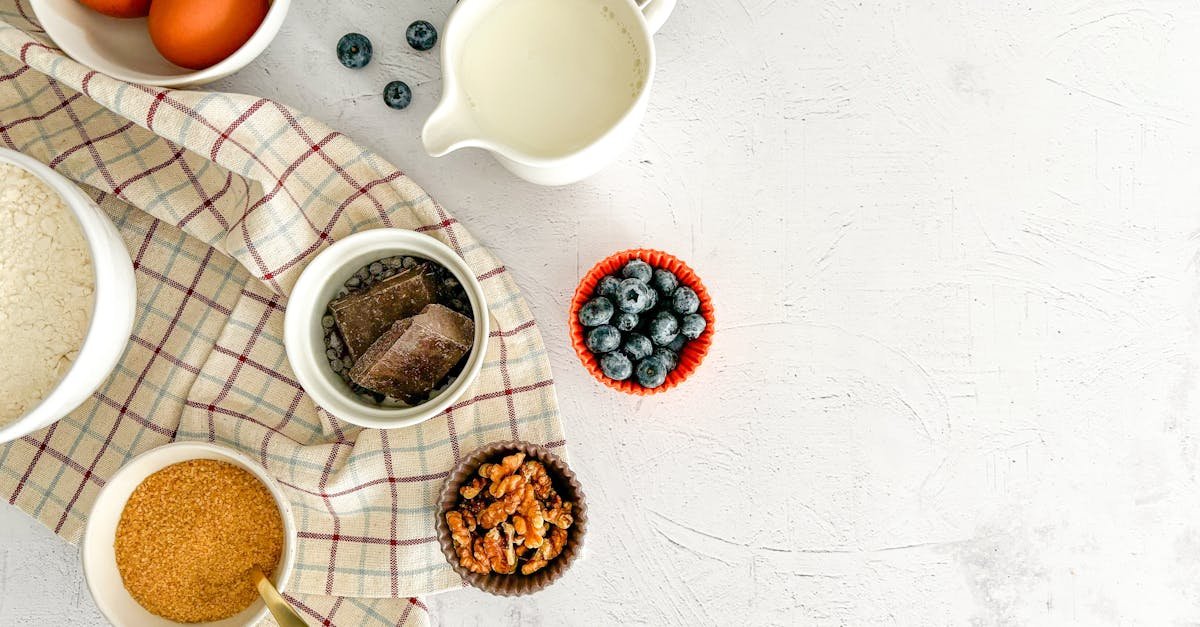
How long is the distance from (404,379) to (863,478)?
0.62 meters

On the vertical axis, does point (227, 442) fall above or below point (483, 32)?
below

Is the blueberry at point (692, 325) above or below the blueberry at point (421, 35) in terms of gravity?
below

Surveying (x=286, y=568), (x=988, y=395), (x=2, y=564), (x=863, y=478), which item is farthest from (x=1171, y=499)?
(x=2, y=564)

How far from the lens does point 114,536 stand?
975mm

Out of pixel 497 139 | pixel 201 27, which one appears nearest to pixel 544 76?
pixel 497 139

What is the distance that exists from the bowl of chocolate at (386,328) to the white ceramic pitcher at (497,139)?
0.15m

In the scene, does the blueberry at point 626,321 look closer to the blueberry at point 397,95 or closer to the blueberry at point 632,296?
the blueberry at point 632,296

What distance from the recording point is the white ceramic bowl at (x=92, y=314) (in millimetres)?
926

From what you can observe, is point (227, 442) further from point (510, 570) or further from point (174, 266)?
point (510, 570)

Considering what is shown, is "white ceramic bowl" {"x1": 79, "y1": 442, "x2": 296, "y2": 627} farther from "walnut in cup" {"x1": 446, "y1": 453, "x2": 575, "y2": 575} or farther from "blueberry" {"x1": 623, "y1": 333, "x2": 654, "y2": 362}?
"blueberry" {"x1": 623, "y1": 333, "x2": 654, "y2": 362}

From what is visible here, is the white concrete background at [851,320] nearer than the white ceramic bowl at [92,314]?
No

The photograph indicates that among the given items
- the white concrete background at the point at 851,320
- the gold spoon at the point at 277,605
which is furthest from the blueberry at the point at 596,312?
the gold spoon at the point at 277,605

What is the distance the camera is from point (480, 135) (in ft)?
3.09

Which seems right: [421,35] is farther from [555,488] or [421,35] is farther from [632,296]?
[555,488]
